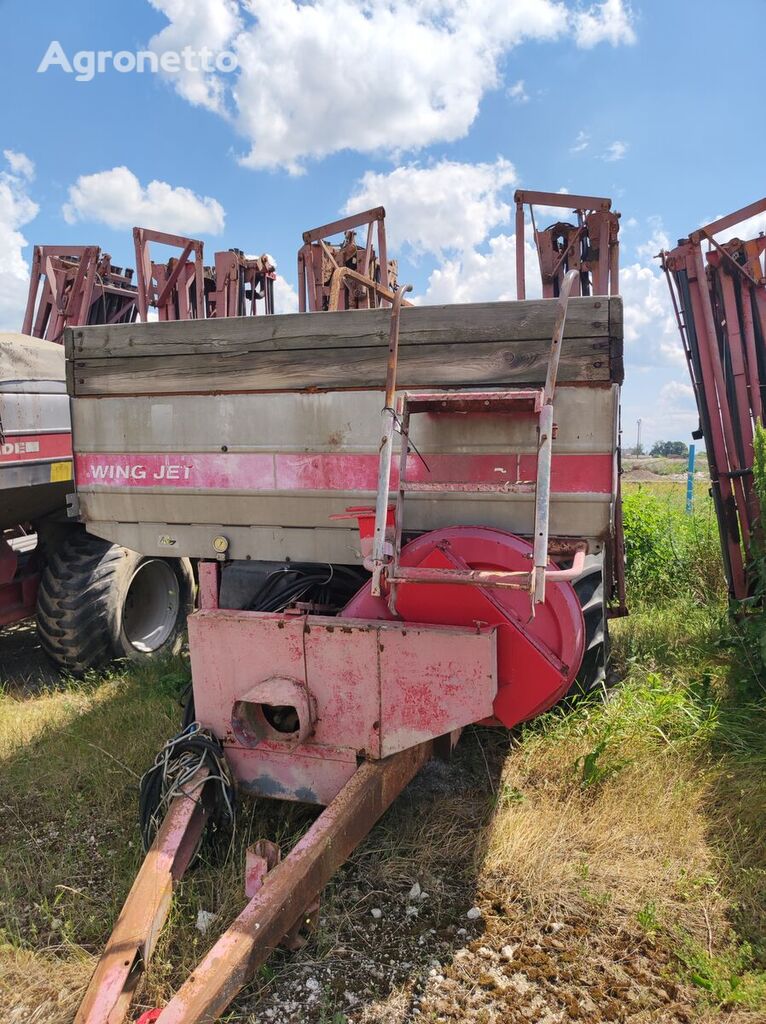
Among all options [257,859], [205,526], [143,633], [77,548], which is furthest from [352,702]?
[143,633]

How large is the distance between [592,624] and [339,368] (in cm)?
178

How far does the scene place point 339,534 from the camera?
350cm

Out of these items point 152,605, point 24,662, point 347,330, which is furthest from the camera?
point 152,605

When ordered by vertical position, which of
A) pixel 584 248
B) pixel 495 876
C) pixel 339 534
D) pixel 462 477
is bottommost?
pixel 495 876

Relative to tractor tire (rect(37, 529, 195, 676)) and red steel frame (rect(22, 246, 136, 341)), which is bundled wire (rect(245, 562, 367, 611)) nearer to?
tractor tire (rect(37, 529, 195, 676))

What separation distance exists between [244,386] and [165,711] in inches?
85.9

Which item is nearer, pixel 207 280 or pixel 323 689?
pixel 323 689

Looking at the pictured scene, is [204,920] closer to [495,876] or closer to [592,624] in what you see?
[495,876]

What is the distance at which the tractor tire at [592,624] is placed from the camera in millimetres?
3660

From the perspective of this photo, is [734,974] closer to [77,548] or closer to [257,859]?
[257,859]

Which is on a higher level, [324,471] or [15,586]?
[324,471]

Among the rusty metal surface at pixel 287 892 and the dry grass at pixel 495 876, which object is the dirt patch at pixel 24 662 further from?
the rusty metal surface at pixel 287 892

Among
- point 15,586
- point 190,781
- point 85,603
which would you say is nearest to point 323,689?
point 190,781

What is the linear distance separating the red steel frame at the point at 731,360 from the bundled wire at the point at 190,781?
407 cm
